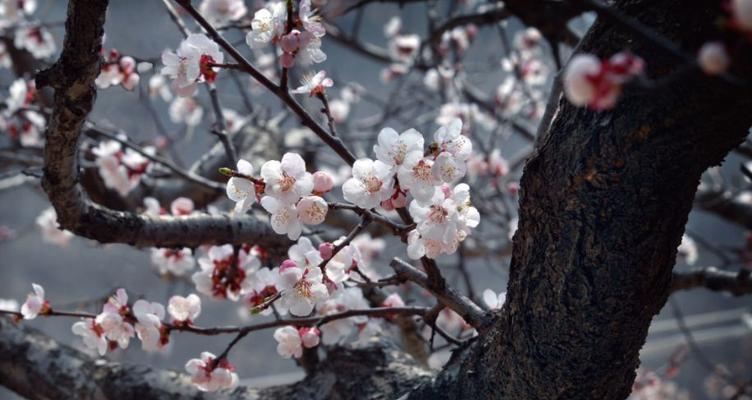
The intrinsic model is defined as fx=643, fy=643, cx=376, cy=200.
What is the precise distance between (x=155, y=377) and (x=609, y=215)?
659 millimetres

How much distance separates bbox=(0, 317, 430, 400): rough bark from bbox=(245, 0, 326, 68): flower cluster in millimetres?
415

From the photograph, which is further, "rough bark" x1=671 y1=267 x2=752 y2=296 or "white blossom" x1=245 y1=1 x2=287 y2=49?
"rough bark" x1=671 y1=267 x2=752 y2=296

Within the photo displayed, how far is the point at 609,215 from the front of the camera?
53 centimetres

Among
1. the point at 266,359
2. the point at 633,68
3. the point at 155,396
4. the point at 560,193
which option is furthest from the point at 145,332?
the point at 266,359

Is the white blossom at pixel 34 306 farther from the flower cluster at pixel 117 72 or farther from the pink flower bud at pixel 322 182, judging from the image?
the pink flower bud at pixel 322 182

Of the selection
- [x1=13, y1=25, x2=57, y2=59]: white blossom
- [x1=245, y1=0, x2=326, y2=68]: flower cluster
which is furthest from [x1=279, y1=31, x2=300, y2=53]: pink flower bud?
[x1=13, y1=25, x2=57, y2=59]: white blossom

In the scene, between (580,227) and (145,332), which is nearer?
(580,227)

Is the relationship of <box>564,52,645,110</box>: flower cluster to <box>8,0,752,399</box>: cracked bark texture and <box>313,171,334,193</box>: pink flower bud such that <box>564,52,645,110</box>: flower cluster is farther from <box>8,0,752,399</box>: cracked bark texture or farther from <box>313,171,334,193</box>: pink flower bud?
<box>313,171,334,193</box>: pink flower bud

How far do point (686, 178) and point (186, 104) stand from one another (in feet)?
6.07

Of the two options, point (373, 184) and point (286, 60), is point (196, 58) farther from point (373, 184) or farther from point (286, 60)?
point (373, 184)

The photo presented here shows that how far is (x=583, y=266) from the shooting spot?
0.55 m

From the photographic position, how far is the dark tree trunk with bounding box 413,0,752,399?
1.63 ft

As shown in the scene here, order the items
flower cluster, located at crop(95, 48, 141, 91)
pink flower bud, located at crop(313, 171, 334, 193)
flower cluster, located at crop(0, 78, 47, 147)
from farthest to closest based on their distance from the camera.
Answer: flower cluster, located at crop(0, 78, 47, 147), flower cluster, located at crop(95, 48, 141, 91), pink flower bud, located at crop(313, 171, 334, 193)

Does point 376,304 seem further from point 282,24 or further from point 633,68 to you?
point 633,68
